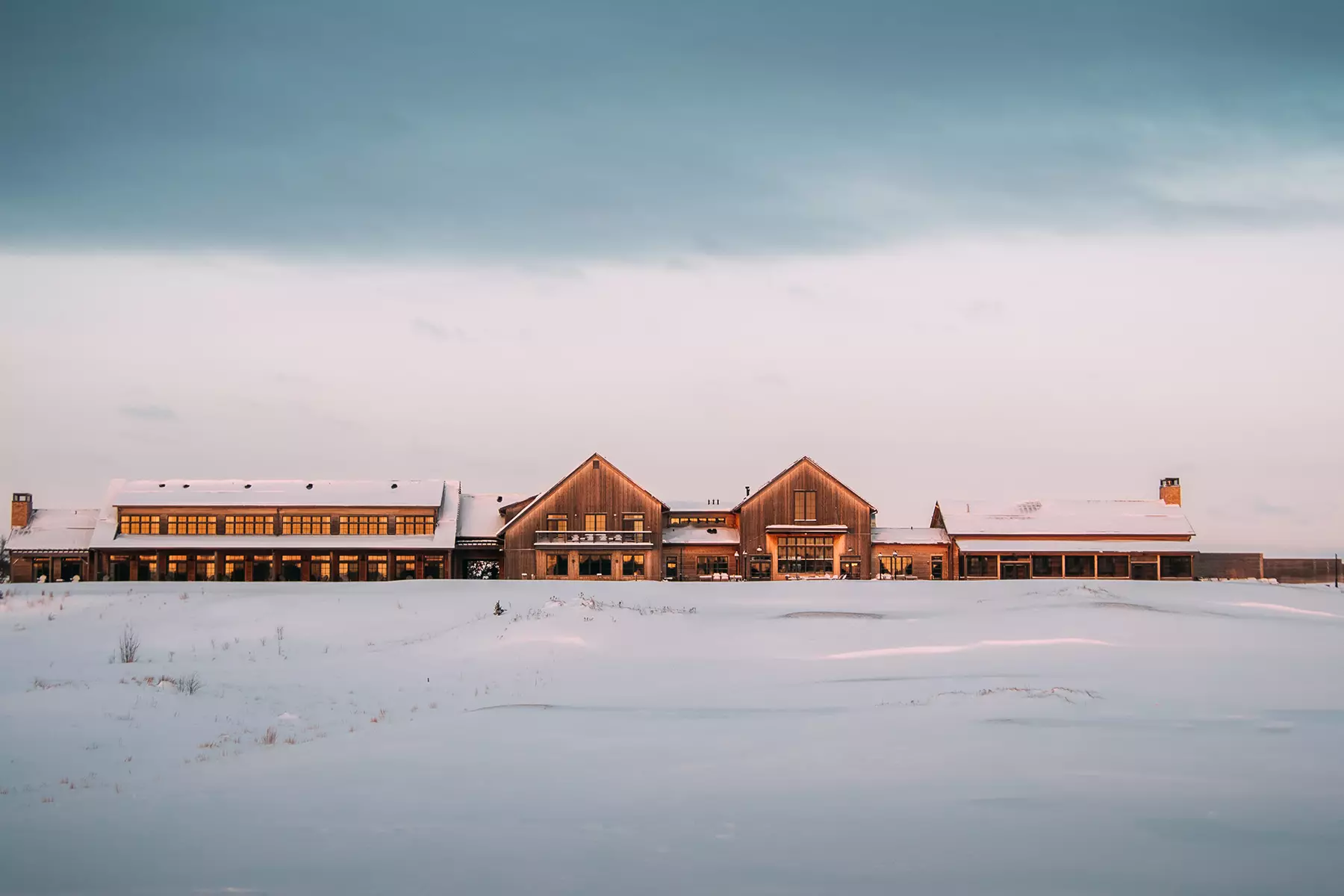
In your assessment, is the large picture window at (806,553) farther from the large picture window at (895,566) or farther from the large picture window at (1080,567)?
the large picture window at (1080,567)

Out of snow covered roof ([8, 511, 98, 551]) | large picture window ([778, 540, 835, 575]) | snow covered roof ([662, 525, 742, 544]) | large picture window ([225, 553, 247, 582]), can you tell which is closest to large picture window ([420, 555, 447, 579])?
large picture window ([225, 553, 247, 582])

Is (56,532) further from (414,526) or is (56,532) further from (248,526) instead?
(414,526)

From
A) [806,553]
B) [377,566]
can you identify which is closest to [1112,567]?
[806,553]

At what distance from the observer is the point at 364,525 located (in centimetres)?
7181

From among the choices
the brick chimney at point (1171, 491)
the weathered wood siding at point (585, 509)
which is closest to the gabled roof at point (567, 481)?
the weathered wood siding at point (585, 509)

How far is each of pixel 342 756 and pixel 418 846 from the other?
562 cm

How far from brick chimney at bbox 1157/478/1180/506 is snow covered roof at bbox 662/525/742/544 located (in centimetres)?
3134

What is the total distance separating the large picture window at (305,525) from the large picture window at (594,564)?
16150 mm

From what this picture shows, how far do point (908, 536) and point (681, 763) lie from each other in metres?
61.5

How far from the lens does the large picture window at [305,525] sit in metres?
71.3

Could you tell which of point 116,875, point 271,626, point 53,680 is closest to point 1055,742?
point 116,875

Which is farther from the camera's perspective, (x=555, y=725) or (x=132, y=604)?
(x=132, y=604)

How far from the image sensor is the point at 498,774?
46.1 ft

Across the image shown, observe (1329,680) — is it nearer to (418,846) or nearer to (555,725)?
(555,725)
